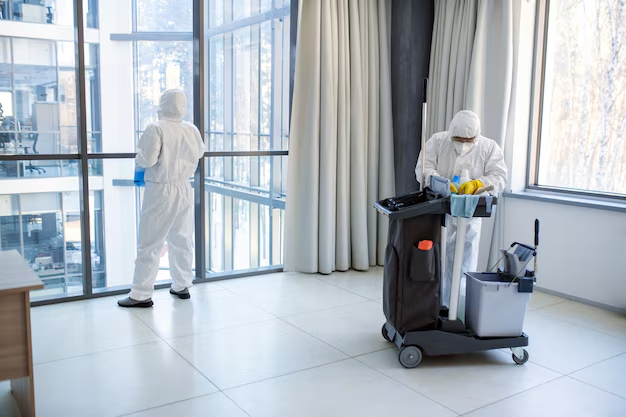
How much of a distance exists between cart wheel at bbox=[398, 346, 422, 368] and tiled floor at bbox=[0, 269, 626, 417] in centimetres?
4

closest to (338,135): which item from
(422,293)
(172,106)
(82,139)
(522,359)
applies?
(172,106)

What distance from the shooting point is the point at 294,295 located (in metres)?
4.41

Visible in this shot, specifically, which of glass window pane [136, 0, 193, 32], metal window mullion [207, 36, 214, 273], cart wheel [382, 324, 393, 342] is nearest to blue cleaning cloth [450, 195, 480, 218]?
cart wheel [382, 324, 393, 342]

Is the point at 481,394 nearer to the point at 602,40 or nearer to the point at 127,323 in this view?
the point at 127,323

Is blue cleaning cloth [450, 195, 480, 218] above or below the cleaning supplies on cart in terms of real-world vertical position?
below

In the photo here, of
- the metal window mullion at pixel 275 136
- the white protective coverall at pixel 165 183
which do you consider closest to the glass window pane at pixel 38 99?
the white protective coverall at pixel 165 183

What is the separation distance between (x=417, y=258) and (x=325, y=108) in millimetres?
2118

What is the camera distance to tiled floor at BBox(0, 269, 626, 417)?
269 centimetres

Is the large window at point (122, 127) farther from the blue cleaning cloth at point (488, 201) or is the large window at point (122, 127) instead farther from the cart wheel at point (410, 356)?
the blue cleaning cloth at point (488, 201)

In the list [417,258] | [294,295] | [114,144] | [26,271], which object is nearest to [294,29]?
[114,144]

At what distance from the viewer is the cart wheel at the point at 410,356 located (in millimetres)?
3123

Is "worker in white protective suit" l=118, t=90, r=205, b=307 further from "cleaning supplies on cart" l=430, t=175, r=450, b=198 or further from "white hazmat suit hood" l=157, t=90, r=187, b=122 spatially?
"cleaning supplies on cart" l=430, t=175, r=450, b=198

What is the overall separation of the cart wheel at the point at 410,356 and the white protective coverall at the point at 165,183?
182cm

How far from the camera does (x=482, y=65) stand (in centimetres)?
466
